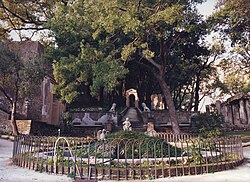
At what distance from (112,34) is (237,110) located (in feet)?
62.2

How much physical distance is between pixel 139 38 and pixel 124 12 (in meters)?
1.78

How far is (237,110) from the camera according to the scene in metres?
29.2

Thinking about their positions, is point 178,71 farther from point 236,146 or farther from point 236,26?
point 236,146

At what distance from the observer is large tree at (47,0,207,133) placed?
14.4 meters

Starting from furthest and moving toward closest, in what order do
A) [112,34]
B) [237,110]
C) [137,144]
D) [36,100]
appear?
[237,110] < [36,100] < [112,34] < [137,144]

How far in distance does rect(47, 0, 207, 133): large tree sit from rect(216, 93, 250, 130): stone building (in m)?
11.6

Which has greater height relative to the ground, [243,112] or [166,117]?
[243,112]

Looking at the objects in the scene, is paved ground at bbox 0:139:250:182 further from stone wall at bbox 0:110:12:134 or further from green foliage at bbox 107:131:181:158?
stone wall at bbox 0:110:12:134

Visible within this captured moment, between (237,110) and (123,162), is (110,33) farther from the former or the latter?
(237,110)

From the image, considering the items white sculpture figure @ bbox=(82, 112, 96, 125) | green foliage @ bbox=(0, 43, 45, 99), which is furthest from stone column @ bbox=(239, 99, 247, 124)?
green foliage @ bbox=(0, 43, 45, 99)

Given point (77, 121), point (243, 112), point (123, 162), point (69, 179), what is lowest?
point (69, 179)

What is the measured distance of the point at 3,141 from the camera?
15.1m

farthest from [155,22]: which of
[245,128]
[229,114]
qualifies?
[229,114]

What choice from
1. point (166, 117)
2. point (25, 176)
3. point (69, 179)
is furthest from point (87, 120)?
point (69, 179)
